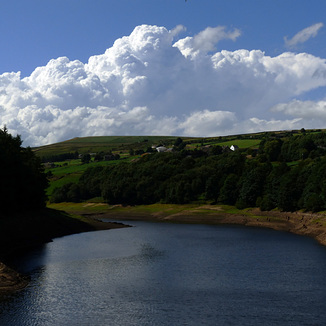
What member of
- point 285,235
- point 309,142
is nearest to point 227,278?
point 285,235

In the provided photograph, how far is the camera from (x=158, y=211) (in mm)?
166500

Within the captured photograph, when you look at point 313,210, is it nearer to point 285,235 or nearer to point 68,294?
point 285,235

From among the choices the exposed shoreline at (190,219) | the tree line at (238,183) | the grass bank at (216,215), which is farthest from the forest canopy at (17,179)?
the tree line at (238,183)

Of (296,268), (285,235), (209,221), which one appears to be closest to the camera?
(296,268)

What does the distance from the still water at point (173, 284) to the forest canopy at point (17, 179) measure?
17119mm

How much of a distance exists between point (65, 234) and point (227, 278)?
A: 6149cm

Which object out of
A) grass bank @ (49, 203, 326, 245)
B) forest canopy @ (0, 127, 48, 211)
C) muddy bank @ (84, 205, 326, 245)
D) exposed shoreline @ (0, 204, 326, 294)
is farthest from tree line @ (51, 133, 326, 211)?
forest canopy @ (0, 127, 48, 211)

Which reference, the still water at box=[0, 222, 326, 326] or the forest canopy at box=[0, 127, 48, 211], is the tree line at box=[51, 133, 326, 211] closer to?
the still water at box=[0, 222, 326, 326]

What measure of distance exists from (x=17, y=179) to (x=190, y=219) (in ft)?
202

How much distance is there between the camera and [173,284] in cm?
5288

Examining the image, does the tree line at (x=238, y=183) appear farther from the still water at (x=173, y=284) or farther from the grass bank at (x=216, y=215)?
the still water at (x=173, y=284)

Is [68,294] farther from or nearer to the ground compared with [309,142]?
nearer to the ground

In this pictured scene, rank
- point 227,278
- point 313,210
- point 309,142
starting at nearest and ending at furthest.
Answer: point 227,278, point 313,210, point 309,142

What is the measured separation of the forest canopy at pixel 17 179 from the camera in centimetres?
9538
